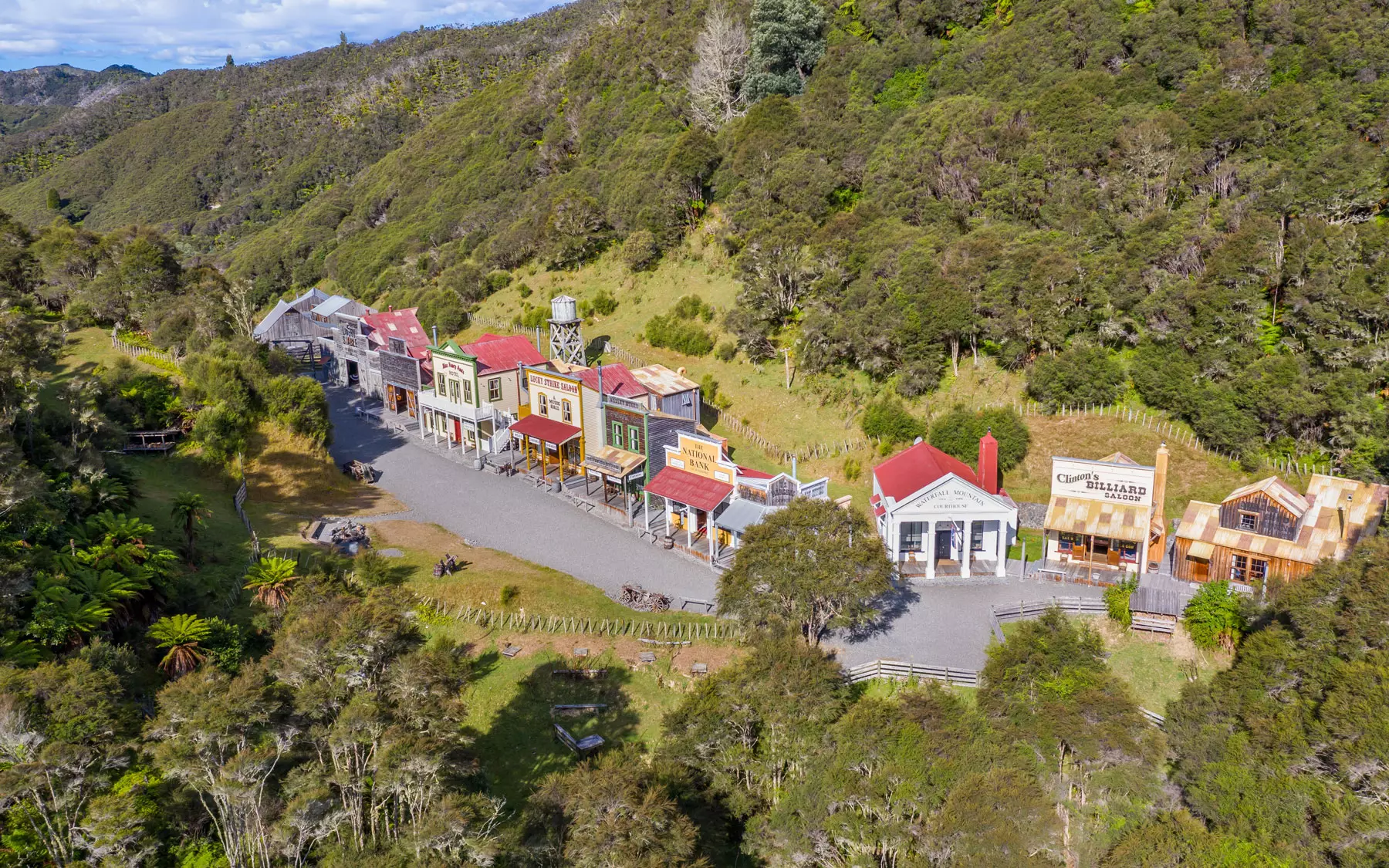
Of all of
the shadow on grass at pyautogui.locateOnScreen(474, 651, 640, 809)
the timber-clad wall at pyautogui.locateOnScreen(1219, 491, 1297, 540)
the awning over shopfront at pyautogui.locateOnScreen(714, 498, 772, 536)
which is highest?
the timber-clad wall at pyautogui.locateOnScreen(1219, 491, 1297, 540)

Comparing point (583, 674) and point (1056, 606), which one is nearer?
point (583, 674)

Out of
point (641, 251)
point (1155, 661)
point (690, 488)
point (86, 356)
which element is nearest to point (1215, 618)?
point (1155, 661)

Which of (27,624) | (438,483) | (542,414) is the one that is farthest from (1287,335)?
(27,624)

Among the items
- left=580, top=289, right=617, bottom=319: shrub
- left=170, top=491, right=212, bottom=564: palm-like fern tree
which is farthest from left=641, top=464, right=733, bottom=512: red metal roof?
left=580, top=289, right=617, bottom=319: shrub

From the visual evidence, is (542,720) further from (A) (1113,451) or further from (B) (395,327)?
(B) (395,327)

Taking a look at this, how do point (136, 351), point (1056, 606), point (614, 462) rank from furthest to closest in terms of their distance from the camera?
point (136, 351), point (614, 462), point (1056, 606)

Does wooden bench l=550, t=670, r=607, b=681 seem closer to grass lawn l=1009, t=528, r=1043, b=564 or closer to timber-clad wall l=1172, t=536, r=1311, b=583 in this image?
grass lawn l=1009, t=528, r=1043, b=564
